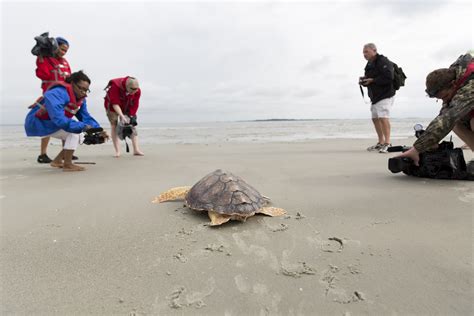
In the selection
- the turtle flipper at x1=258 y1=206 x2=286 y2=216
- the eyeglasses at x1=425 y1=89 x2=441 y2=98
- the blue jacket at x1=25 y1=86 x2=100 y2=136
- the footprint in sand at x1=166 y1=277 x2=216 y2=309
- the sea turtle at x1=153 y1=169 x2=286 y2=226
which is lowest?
the footprint in sand at x1=166 y1=277 x2=216 y2=309

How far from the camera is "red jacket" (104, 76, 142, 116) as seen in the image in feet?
22.9

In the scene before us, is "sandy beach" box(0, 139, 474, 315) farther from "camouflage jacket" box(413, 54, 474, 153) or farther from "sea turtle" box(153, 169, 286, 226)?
"camouflage jacket" box(413, 54, 474, 153)

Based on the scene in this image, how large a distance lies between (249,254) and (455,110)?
287 cm

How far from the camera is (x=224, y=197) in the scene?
2873 mm

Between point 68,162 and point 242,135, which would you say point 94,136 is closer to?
point 68,162

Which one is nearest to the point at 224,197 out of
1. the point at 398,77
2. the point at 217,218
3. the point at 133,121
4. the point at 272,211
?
the point at 217,218

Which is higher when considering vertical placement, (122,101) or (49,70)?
(49,70)

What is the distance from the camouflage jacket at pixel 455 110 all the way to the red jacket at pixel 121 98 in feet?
20.3

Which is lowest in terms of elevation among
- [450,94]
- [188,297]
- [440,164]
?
[188,297]

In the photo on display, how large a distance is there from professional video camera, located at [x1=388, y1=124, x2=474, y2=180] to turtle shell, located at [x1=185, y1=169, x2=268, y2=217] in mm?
2099

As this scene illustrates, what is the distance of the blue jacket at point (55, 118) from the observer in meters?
4.89

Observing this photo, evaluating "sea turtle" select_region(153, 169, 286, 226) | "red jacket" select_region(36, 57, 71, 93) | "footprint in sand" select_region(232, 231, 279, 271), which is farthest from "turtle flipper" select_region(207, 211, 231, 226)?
"red jacket" select_region(36, 57, 71, 93)

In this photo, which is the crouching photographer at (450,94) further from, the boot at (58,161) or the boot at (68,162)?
the boot at (58,161)

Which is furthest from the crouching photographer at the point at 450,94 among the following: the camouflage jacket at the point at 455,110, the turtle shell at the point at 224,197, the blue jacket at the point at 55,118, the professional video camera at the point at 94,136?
the blue jacket at the point at 55,118
